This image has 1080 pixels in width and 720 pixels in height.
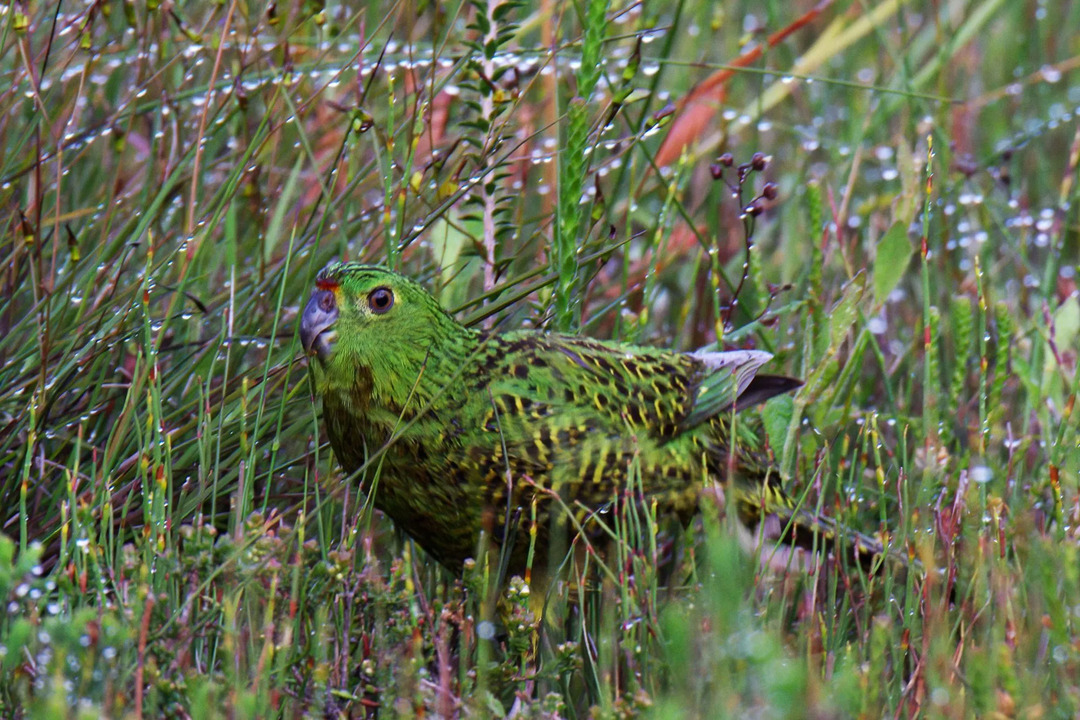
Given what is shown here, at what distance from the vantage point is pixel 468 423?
2467mm

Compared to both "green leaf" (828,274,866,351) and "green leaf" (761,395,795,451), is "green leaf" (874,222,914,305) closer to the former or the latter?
"green leaf" (828,274,866,351)

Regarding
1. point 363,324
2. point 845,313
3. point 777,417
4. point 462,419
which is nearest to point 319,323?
point 363,324

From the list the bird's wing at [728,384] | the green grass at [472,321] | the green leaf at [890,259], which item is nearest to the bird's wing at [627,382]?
the bird's wing at [728,384]

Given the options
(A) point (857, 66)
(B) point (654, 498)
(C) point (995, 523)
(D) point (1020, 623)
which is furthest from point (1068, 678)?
(A) point (857, 66)

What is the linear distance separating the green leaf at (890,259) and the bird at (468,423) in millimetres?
778

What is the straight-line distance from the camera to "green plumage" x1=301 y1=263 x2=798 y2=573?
96.3 inches

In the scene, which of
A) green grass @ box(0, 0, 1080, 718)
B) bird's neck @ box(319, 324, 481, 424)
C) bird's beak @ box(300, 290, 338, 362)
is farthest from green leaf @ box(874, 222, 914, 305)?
bird's beak @ box(300, 290, 338, 362)

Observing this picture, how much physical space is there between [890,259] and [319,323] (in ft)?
4.68

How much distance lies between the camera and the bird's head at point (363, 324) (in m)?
2.50

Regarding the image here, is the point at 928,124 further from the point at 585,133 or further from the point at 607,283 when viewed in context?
the point at 585,133

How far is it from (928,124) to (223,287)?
250cm

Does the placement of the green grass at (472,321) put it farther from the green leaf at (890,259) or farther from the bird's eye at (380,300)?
the bird's eye at (380,300)

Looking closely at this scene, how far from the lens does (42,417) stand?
2611 millimetres

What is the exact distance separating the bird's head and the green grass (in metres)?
0.10
